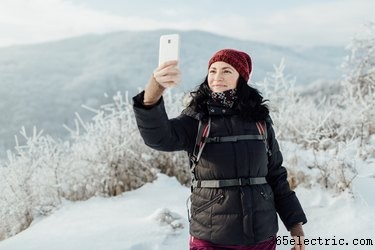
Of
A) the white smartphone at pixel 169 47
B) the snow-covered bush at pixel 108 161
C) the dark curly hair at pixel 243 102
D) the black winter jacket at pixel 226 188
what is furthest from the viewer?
the snow-covered bush at pixel 108 161

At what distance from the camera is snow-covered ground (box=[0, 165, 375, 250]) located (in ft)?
12.9

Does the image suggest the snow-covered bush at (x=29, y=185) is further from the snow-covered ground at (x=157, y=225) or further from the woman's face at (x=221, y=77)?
the woman's face at (x=221, y=77)

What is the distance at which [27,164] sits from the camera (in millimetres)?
6336

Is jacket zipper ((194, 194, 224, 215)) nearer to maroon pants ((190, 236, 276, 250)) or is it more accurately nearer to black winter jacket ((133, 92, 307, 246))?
black winter jacket ((133, 92, 307, 246))

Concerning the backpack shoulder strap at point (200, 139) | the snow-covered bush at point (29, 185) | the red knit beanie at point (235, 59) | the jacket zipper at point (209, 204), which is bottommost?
the snow-covered bush at point (29, 185)

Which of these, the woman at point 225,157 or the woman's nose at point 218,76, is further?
the woman's nose at point 218,76

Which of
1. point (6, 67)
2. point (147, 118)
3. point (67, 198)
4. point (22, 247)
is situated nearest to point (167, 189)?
point (67, 198)

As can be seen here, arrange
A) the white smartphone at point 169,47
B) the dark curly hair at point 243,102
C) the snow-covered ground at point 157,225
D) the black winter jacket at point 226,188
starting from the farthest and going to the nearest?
the snow-covered ground at point 157,225 → the dark curly hair at point 243,102 → the black winter jacket at point 226,188 → the white smartphone at point 169,47

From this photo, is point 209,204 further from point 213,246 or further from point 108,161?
point 108,161

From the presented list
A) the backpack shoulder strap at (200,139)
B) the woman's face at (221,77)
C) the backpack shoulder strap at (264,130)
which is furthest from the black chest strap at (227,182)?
the woman's face at (221,77)

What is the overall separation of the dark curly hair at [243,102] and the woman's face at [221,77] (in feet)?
0.14

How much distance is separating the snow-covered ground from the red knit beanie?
1917 millimetres

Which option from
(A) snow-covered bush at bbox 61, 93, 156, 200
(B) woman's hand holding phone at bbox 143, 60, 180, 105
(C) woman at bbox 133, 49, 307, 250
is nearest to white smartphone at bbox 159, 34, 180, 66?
(B) woman's hand holding phone at bbox 143, 60, 180, 105

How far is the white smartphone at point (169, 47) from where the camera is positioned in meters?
1.92
